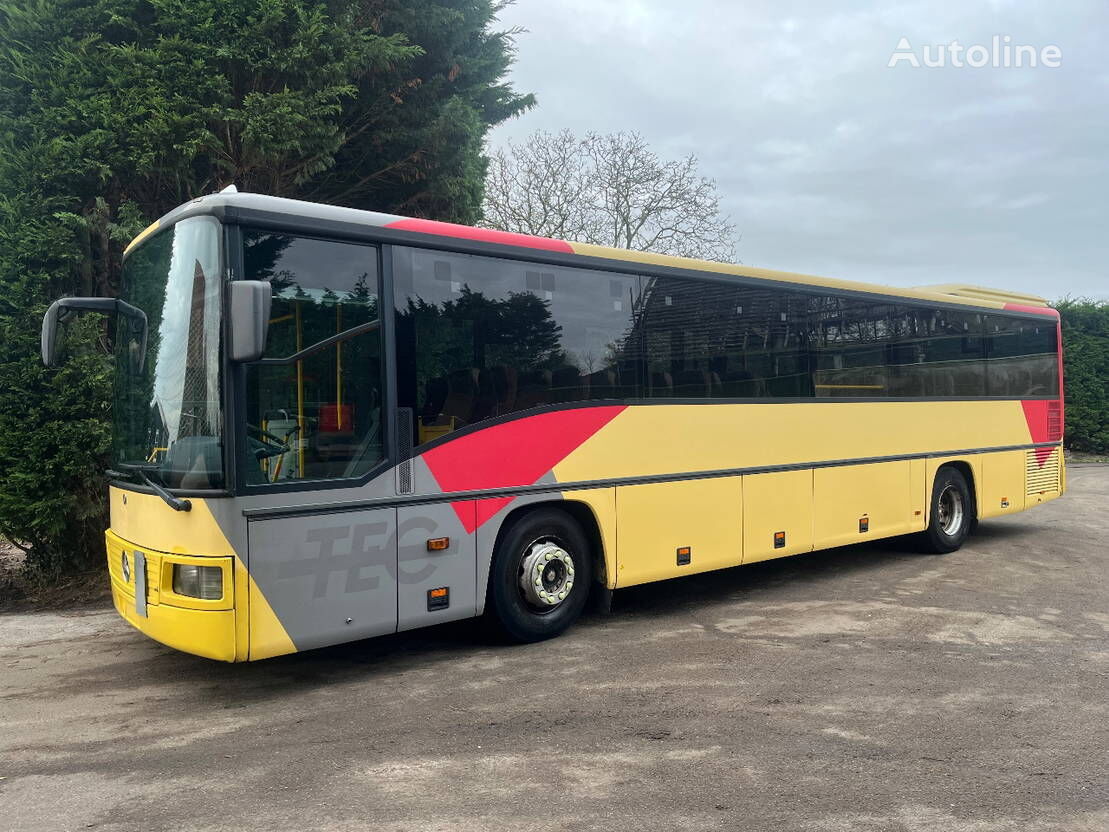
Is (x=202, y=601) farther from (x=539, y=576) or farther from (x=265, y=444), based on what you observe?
(x=539, y=576)

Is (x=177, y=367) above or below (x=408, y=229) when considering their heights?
below

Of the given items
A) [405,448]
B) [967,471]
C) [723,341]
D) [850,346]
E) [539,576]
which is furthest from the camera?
[967,471]

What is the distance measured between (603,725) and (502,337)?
2732 millimetres

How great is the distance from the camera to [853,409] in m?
9.17

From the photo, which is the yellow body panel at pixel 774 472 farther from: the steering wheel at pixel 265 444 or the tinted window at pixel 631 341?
the steering wheel at pixel 265 444

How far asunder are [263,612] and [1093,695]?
4.89 meters

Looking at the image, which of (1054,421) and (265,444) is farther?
(1054,421)

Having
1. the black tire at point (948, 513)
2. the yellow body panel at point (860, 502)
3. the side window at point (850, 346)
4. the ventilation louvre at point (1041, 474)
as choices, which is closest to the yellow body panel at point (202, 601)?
the yellow body panel at point (860, 502)

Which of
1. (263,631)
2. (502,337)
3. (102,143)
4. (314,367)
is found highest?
(102,143)

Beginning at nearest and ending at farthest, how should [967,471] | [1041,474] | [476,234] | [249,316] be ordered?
[249,316], [476,234], [967,471], [1041,474]

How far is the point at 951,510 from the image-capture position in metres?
10.8

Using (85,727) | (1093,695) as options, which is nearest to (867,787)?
(1093,695)

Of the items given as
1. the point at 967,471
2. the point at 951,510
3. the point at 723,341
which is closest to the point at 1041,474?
the point at 967,471

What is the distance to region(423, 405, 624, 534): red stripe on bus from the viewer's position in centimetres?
592
